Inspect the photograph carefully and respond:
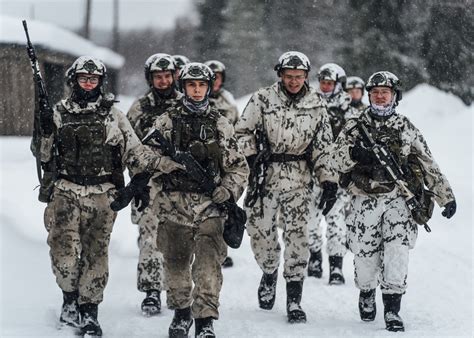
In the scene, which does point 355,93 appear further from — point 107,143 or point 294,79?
point 107,143

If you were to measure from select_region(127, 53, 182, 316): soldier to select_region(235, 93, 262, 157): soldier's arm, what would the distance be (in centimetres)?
82

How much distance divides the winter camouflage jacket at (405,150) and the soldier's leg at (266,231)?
79 centimetres

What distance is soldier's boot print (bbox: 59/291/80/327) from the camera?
6.66m

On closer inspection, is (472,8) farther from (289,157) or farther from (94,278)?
(94,278)

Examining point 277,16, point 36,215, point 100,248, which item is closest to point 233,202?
point 100,248

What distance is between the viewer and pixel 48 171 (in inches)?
257

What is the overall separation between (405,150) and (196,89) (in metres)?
1.84

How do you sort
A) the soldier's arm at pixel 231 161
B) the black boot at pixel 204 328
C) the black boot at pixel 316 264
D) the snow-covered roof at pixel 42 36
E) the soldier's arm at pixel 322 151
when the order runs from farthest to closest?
the snow-covered roof at pixel 42 36 < the black boot at pixel 316 264 < the soldier's arm at pixel 322 151 < the soldier's arm at pixel 231 161 < the black boot at pixel 204 328

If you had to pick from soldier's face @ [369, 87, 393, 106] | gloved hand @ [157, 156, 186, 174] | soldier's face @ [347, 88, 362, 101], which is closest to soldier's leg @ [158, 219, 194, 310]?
gloved hand @ [157, 156, 186, 174]

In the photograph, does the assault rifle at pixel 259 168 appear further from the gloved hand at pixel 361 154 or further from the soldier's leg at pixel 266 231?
the gloved hand at pixel 361 154

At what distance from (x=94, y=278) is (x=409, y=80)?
773 inches

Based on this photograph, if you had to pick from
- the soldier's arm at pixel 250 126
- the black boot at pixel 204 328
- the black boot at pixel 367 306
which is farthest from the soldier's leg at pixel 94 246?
the black boot at pixel 367 306

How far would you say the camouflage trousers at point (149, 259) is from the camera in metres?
Result: 7.75

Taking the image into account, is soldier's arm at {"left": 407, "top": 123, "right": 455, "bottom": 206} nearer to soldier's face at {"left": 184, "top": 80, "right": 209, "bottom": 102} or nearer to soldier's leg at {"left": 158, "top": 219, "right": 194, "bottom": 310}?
soldier's face at {"left": 184, "top": 80, "right": 209, "bottom": 102}
